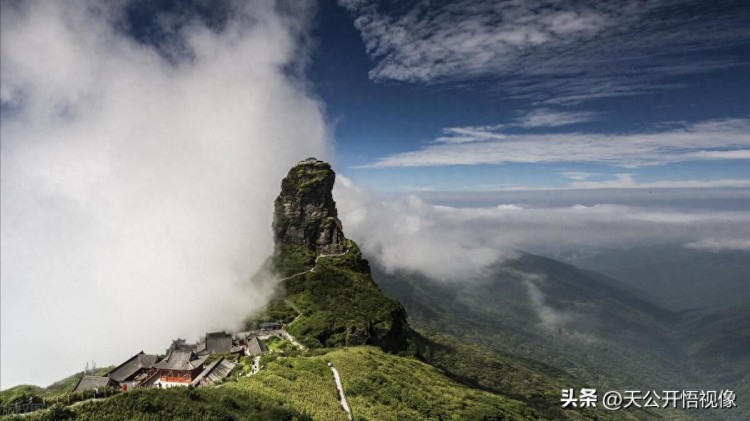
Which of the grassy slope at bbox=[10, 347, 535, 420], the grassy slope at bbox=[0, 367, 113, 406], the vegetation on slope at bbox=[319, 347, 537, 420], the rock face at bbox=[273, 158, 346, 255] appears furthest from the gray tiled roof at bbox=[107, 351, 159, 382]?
the rock face at bbox=[273, 158, 346, 255]

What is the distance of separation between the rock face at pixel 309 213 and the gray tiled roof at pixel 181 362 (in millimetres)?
92387

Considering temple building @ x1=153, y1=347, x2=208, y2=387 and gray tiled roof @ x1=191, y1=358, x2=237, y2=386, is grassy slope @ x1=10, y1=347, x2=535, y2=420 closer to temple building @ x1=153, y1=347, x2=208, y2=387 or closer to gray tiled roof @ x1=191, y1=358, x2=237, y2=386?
gray tiled roof @ x1=191, y1=358, x2=237, y2=386

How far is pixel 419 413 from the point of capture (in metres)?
60.1

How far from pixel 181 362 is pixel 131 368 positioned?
667 inches

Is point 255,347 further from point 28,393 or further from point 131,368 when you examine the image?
point 28,393

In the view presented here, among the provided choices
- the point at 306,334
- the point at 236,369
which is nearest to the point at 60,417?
the point at 236,369

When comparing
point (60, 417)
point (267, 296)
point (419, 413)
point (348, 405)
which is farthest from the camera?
point (267, 296)

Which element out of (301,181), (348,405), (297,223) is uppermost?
(301,181)

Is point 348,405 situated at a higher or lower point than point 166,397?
lower

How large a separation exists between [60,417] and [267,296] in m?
117

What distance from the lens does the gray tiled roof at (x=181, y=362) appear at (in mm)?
69875

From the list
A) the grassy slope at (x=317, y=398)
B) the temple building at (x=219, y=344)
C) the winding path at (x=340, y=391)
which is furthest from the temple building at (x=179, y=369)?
the winding path at (x=340, y=391)

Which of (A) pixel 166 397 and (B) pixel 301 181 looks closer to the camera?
(A) pixel 166 397

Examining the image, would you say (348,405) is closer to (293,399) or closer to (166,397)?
(293,399)
